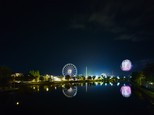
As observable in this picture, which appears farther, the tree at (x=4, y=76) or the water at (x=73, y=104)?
the tree at (x=4, y=76)

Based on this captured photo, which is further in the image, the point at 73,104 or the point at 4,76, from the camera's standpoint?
the point at 4,76

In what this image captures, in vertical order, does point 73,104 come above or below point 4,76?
below

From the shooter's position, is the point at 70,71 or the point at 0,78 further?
the point at 70,71

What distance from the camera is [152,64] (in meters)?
69.9

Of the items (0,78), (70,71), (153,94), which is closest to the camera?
(153,94)

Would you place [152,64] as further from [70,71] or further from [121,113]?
[70,71]

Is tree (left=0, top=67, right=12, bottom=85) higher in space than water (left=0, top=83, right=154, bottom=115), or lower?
higher

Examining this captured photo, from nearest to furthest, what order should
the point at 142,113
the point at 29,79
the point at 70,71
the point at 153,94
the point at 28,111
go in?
the point at 142,113 → the point at 28,111 → the point at 153,94 → the point at 29,79 → the point at 70,71

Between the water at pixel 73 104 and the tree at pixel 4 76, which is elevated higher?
the tree at pixel 4 76

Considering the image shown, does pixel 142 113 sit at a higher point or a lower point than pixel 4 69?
lower

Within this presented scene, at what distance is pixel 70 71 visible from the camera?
389ft

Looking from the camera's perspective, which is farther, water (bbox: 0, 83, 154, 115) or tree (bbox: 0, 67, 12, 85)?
tree (bbox: 0, 67, 12, 85)

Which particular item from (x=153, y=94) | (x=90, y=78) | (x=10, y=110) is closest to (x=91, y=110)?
(x=10, y=110)

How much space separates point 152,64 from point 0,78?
38416 mm
